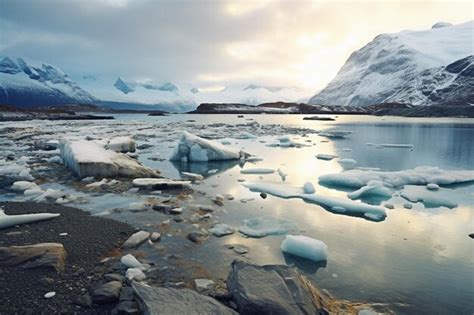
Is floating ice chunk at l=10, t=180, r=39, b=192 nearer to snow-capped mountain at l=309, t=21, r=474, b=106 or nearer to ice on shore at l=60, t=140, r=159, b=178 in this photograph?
ice on shore at l=60, t=140, r=159, b=178

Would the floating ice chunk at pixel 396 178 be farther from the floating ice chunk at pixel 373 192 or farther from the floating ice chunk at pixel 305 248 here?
the floating ice chunk at pixel 305 248

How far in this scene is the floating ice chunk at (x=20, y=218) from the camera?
5559mm

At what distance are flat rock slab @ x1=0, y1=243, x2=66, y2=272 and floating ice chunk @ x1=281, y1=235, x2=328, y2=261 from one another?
3300mm

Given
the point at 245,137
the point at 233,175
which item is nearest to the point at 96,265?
the point at 233,175

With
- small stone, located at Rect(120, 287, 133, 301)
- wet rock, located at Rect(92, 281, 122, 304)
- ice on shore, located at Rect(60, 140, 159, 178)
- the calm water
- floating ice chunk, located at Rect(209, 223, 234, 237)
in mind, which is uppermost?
ice on shore, located at Rect(60, 140, 159, 178)

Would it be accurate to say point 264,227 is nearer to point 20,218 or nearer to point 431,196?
point 20,218

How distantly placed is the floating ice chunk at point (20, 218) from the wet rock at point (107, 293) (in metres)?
2.98

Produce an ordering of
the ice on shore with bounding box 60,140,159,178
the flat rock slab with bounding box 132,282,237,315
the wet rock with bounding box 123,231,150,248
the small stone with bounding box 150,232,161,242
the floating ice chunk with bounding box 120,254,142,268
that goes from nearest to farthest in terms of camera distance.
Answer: the flat rock slab with bounding box 132,282,237,315 < the floating ice chunk with bounding box 120,254,142,268 < the wet rock with bounding box 123,231,150,248 < the small stone with bounding box 150,232,161,242 < the ice on shore with bounding box 60,140,159,178

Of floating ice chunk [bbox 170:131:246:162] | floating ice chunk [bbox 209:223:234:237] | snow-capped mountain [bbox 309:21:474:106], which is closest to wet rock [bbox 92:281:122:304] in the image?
floating ice chunk [bbox 209:223:234:237]

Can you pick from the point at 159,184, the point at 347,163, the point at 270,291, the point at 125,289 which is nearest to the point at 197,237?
the point at 125,289

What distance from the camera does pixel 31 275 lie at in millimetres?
3885

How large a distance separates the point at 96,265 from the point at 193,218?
2.49 meters

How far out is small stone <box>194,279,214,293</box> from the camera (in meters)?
3.94

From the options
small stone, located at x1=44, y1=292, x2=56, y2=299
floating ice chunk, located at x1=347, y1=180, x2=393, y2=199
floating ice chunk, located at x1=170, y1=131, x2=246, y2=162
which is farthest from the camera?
floating ice chunk, located at x1=170, y1=131, x2=246, y2=162
